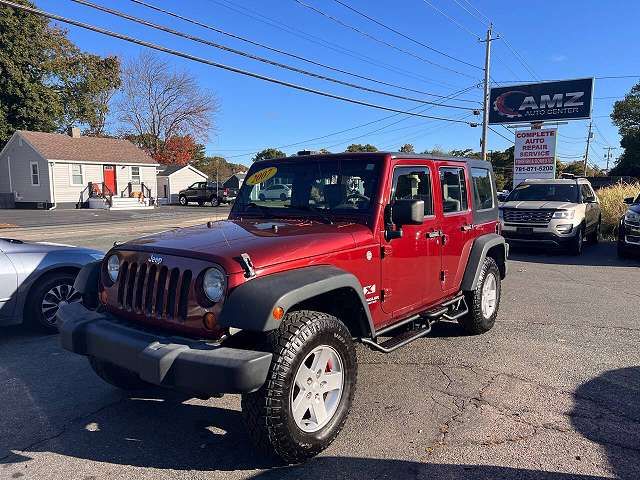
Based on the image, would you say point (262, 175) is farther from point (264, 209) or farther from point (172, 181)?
point (172, 181)

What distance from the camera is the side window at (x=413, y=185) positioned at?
4.23 m

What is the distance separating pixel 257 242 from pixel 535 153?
87.3ft

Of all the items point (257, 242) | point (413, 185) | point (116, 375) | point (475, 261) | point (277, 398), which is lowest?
point (116, 375)

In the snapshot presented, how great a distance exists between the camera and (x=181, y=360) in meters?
2.78

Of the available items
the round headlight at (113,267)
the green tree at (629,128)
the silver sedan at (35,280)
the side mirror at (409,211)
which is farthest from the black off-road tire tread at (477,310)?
the green tree at (629,128)

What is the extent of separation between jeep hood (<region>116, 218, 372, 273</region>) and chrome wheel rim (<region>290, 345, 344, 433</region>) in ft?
2.15

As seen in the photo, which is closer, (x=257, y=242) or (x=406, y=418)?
(x=257, y=242)

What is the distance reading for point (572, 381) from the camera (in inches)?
173

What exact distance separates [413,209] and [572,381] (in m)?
2.19

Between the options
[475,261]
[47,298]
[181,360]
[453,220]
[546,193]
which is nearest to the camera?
[181,360]

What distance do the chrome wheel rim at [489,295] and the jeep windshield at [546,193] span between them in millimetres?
8009

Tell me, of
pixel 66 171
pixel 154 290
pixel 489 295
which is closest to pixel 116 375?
pixel 154 290

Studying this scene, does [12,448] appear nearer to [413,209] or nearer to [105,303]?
[105,303]

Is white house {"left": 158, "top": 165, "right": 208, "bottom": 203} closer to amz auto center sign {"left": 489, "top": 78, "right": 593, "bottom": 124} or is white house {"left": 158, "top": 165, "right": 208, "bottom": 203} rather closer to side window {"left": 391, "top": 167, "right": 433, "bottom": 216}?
amz auto center sign {"left": 489, "top": 78, "right": 593, "bottom": 124}
